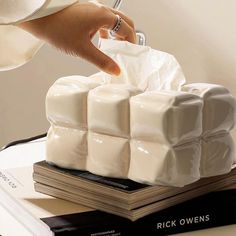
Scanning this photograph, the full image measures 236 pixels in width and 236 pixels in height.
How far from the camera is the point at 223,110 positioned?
77cm

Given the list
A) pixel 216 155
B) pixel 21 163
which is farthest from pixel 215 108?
pixel 21 163

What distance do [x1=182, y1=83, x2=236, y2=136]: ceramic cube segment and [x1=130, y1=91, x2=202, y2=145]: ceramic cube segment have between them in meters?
0.02

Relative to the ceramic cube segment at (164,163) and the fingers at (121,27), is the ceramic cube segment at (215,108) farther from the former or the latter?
the fingers at (121,27)

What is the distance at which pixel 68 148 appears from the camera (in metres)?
0.83

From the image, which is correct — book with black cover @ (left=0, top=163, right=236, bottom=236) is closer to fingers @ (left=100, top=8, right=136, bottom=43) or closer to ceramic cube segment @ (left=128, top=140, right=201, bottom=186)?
ceramic cube segment @ (left=128, top=140, right=201, bottom=186)

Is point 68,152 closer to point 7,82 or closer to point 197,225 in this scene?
point 197,225

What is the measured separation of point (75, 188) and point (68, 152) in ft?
0.17

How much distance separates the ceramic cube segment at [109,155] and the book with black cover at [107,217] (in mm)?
54

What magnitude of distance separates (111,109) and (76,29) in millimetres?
106

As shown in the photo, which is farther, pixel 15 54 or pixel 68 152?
pixel 15 54

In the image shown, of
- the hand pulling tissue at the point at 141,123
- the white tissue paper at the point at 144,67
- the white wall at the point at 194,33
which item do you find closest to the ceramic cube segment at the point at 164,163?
the hand pulling tissue at the point at 141,123

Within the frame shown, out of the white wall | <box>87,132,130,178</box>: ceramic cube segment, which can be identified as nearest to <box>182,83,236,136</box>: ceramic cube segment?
<box>87,132,130,178</box>: ceramic cube segment

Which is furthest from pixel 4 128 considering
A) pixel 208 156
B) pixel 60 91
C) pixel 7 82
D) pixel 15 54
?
pixel 208 156

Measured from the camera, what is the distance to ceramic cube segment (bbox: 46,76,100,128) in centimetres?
81
